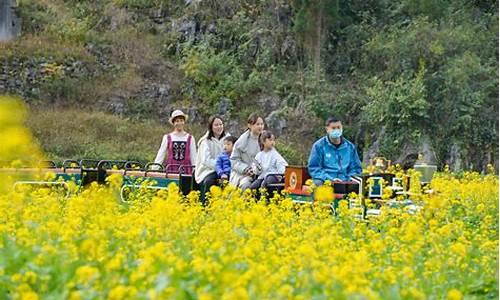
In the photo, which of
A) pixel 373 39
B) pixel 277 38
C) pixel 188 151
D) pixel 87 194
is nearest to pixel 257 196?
pixel 188 151

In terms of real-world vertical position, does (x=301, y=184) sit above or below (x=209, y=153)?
below

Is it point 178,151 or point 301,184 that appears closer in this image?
point 301,184

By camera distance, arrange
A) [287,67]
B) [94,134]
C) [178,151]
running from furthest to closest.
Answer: [287,67] < [94,134] < [178,151]

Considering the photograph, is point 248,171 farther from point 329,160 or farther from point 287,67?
point 287,67

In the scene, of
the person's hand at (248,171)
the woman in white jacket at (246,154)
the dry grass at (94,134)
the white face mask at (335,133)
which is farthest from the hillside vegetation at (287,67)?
the white face mask at (335,133)

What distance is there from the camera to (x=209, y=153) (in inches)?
476

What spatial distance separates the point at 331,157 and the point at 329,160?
4 cm

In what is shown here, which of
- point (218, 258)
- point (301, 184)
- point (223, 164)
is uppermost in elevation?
point (223, 164)

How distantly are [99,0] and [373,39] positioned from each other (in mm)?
12026

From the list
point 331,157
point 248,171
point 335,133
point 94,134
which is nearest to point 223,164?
point 248,171

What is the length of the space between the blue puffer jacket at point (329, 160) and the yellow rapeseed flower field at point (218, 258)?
2.79 meters

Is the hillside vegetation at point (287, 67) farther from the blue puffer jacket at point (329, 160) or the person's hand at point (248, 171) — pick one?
the blue puffer jacket at point (329, 160)

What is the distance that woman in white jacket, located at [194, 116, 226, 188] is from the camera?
12008mm

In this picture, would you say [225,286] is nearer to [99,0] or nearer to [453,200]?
[453,200]
